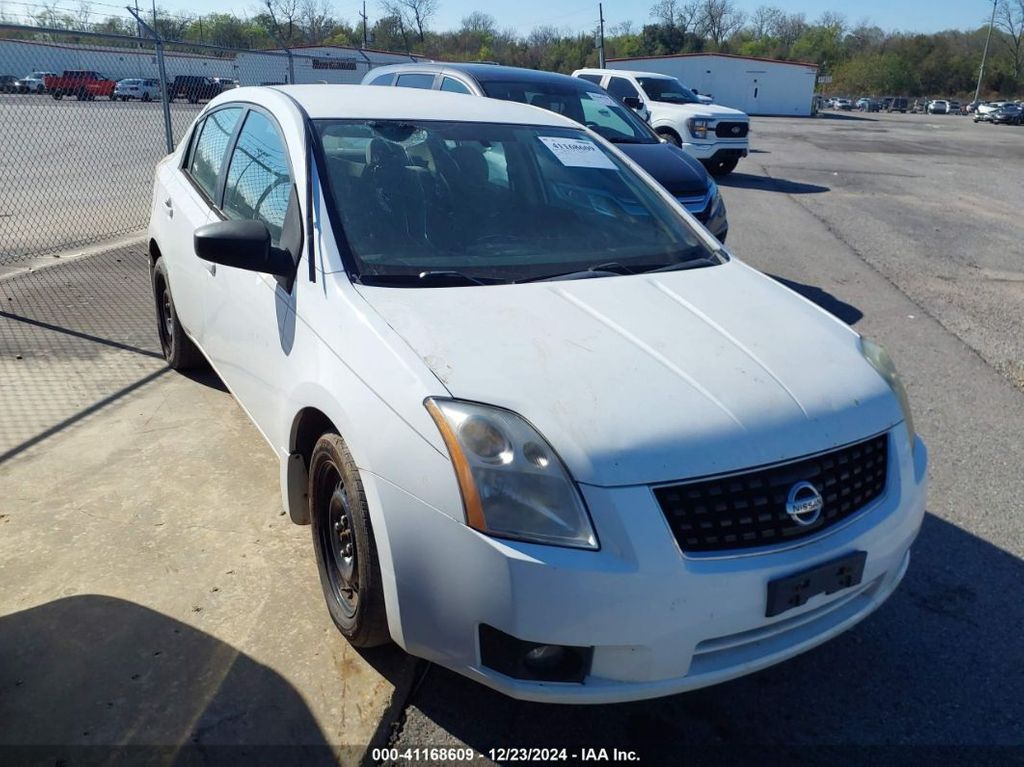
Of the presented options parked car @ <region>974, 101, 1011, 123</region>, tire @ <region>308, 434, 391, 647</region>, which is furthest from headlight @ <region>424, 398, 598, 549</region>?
parked car @ <region>974, 101, 1011, 123</region>

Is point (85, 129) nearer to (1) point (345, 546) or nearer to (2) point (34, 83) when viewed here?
(2) point (34, 83)

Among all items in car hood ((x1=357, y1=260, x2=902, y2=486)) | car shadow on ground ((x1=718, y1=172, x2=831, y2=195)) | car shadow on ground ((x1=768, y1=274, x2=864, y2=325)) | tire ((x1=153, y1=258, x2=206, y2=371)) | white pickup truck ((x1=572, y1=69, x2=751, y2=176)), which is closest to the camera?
car hood ((x1=357, y1=260, x2=902, y2=486))

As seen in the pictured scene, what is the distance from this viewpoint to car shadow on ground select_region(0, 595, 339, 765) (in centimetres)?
239

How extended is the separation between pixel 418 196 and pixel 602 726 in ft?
6.60

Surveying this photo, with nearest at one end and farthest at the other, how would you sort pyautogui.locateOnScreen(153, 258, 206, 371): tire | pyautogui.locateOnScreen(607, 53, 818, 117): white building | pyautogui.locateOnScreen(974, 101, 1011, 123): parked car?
pyautogui.locateOnScreen(153, 258, 206, 371): tire → pyautogui.locateOnScreen(974, 101, 1011, 123): parked car → pyautogui.locateOnScreen(607, 53, 818, 117): white building

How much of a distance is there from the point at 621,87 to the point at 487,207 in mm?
15480

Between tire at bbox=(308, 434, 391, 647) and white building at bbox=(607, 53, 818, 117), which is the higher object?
white building at bbox=(607, 53, 818, 117)

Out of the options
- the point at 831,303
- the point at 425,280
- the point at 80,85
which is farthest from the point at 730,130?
the point at 425,280

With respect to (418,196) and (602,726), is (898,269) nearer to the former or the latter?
(418,196)

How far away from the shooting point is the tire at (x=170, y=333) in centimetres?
486

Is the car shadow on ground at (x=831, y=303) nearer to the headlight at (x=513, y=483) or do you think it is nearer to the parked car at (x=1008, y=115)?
the headlight at (x=513, y=483)

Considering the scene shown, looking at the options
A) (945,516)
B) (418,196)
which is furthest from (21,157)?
(945,516)

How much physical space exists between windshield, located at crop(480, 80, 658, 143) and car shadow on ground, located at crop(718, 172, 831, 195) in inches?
239

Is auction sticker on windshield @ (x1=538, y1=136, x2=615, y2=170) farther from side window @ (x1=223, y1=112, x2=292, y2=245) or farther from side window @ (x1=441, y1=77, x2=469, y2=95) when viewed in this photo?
Answer: side window @ (x1=441, y1=77, x2=469, y2=95)
